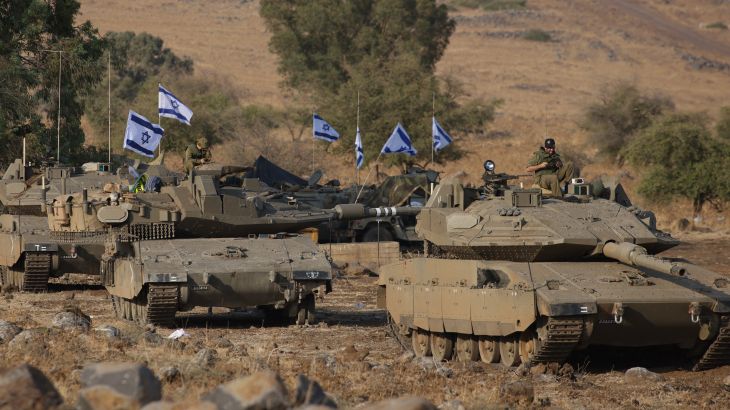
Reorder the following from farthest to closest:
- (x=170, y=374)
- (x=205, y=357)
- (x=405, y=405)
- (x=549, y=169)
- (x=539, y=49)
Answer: (x=539, y=49)
(x=549, y=169)
(x=205, y=357)
(x=170, y=374)
(x=405, y=405)

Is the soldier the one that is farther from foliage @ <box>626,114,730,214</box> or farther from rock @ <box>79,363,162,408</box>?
foliage @ <box>626,114,730,214</box>

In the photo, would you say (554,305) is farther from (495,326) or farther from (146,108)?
(146,108)

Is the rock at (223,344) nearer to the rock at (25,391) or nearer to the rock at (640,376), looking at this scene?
the rock at (640,376)

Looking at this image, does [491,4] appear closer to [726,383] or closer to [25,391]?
[726,383]

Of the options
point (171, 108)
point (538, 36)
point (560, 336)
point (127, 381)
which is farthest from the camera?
point (538, 36)

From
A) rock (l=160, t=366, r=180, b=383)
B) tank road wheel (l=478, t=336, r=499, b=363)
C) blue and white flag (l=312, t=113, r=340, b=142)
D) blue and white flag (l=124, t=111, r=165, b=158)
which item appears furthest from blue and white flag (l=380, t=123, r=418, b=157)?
rock (l=160, t=366, r=180, b=383)

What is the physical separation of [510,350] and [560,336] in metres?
1.14

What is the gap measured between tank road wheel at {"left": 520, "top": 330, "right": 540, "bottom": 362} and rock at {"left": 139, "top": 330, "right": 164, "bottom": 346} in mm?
3812

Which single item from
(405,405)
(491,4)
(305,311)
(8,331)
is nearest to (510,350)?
(305,311)

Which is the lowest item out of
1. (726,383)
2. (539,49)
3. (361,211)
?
(726,383)

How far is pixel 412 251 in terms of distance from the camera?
30.9m

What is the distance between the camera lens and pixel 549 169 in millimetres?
17797

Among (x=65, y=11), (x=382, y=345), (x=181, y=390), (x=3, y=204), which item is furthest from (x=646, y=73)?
(x=181, y=390)

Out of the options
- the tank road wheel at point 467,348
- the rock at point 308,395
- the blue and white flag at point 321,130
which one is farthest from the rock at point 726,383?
the blue and white flag at point 321,130
